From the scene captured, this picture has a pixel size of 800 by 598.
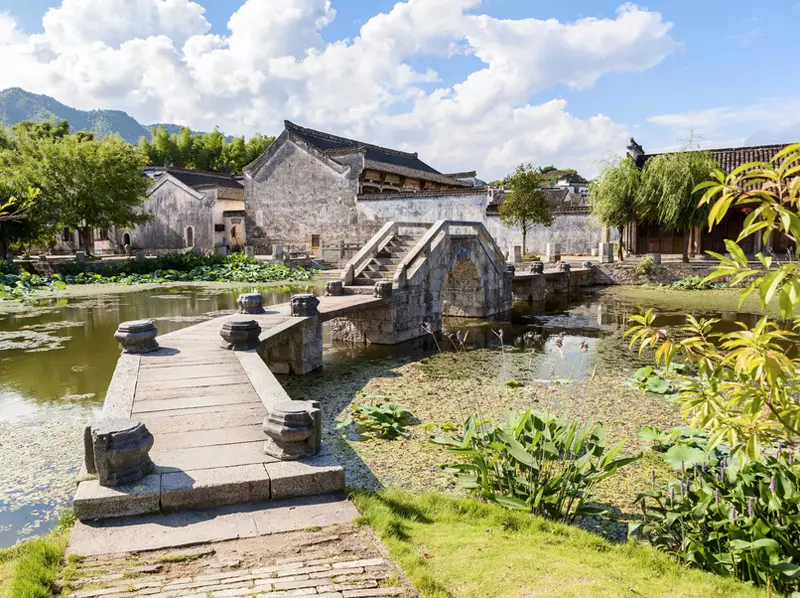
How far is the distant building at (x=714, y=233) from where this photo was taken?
26656 mm

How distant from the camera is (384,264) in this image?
15586 millimetres

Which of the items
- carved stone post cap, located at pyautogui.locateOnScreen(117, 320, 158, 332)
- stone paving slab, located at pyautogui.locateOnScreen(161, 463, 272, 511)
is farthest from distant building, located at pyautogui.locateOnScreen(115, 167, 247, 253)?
stone paving slab, located at pyautogui.locateOnScreen(161, 463, 272, 511)

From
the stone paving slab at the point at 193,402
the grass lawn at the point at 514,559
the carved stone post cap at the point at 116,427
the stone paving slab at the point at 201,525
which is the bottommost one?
the grass lawn at the point at 514,559

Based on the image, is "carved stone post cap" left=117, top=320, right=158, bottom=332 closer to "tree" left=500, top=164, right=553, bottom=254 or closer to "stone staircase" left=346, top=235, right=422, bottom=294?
"stone staircase" left=346, top=235, right=422, bottom=294

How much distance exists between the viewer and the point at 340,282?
14531 millimetres

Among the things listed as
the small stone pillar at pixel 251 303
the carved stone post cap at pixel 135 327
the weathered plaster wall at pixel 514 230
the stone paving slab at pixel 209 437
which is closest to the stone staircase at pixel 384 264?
the small stone pillar at pixel 251 303

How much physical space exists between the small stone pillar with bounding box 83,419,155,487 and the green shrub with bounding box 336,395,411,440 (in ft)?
11.0

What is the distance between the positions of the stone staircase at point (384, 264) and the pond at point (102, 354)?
1669 millimetres

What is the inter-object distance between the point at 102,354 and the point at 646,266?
20976 millimetres

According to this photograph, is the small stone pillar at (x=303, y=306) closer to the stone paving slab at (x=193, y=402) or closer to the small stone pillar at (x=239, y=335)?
the small stone pillar at (x=239, y=335)

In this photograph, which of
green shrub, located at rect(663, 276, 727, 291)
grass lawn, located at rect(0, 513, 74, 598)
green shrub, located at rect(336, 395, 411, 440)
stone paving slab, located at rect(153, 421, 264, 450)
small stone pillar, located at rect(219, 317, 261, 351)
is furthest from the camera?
green shrub, located at rect(663, 276, 727, 291)

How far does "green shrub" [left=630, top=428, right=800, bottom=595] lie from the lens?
372 centimetres

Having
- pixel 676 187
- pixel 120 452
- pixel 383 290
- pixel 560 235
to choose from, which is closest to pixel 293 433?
pixel 120 452

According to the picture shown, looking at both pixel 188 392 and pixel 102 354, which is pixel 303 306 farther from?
pixel 188 392
